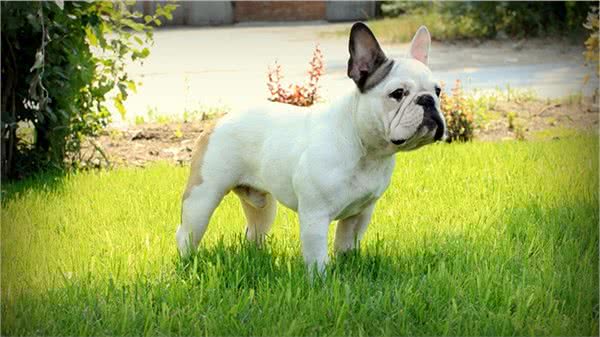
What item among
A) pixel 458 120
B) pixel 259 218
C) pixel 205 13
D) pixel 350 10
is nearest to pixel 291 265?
pixel 259 218

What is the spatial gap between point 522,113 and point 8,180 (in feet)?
16.4

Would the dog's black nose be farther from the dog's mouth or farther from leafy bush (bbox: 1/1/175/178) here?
leafy bush (bbox: 1/1/175/178)

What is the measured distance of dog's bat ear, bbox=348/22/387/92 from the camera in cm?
398

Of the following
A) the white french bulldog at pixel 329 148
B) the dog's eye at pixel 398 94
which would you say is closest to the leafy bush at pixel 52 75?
the white french bulldog at pixel 329 148

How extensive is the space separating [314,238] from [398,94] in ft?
2.42

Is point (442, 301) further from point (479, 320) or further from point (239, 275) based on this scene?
point (239, 275)

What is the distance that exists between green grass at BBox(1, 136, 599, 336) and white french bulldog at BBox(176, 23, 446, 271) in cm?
25

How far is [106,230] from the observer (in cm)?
530

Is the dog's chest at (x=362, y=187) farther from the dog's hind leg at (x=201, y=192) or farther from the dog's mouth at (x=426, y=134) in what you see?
the dog's hind leg at (x=201, y=192)

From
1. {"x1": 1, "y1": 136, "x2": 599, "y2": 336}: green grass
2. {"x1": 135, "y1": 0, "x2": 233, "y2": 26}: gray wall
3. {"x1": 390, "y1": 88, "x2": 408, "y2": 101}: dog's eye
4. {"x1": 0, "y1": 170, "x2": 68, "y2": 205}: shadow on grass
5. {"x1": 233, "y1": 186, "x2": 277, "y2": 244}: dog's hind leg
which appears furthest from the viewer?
{"x1": 135, "y1": 0, "x2": 233, "y2": 26}: gray wall

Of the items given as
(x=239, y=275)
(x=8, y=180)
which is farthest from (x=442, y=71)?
(x=239, y=275)

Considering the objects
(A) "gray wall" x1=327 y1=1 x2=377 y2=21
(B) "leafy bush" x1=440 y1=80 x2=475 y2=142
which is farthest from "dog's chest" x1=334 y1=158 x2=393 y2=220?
(A) "gray wall" x1=327 y1=1 x2=377 y2=21

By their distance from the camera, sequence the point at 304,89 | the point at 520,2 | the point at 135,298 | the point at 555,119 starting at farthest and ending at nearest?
the point at 520,2, the point at 555,119, the point at 304,89, the point at 135,298

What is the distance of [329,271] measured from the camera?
13.3ft
